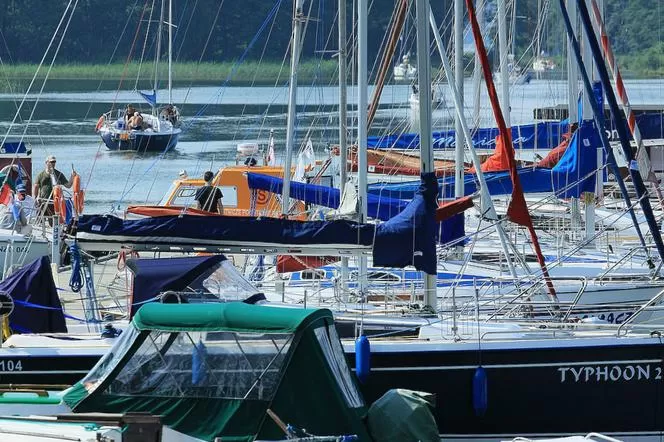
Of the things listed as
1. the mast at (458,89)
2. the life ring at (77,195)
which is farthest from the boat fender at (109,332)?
the life ring at (77,195)

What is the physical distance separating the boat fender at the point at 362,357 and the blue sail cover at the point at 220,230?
5.59ft

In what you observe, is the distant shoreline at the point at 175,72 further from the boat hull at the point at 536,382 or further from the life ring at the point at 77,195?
the boat hull at the point at 536,382

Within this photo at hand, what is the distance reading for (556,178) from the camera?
21.6m

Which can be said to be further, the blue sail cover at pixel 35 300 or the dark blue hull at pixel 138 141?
A: the dark blue hull at pixel 138 141

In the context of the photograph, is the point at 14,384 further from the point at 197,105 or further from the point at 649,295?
the point at 197,105

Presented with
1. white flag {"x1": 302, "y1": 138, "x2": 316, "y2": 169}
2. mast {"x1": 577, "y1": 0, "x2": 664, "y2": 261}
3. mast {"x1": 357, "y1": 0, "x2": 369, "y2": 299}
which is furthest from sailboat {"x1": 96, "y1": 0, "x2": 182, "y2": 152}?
mast {"x1": 577, "y1": 0, "x2": 664, "y2": 261}

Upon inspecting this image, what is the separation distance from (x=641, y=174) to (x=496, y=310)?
2.26 m

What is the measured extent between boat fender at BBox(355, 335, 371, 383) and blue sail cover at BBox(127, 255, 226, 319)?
235 centimetres

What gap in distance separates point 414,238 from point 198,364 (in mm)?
3119

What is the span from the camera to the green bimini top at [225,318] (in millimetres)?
12066

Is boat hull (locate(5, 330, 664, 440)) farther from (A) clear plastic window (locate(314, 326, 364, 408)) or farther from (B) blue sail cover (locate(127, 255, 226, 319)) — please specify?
(B) blue sail cover (locate(127, 255, 226, 319))

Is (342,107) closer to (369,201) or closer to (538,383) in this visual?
(369,201)

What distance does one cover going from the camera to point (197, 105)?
87875 millimetres

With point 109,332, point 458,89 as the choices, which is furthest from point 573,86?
point 109,332
